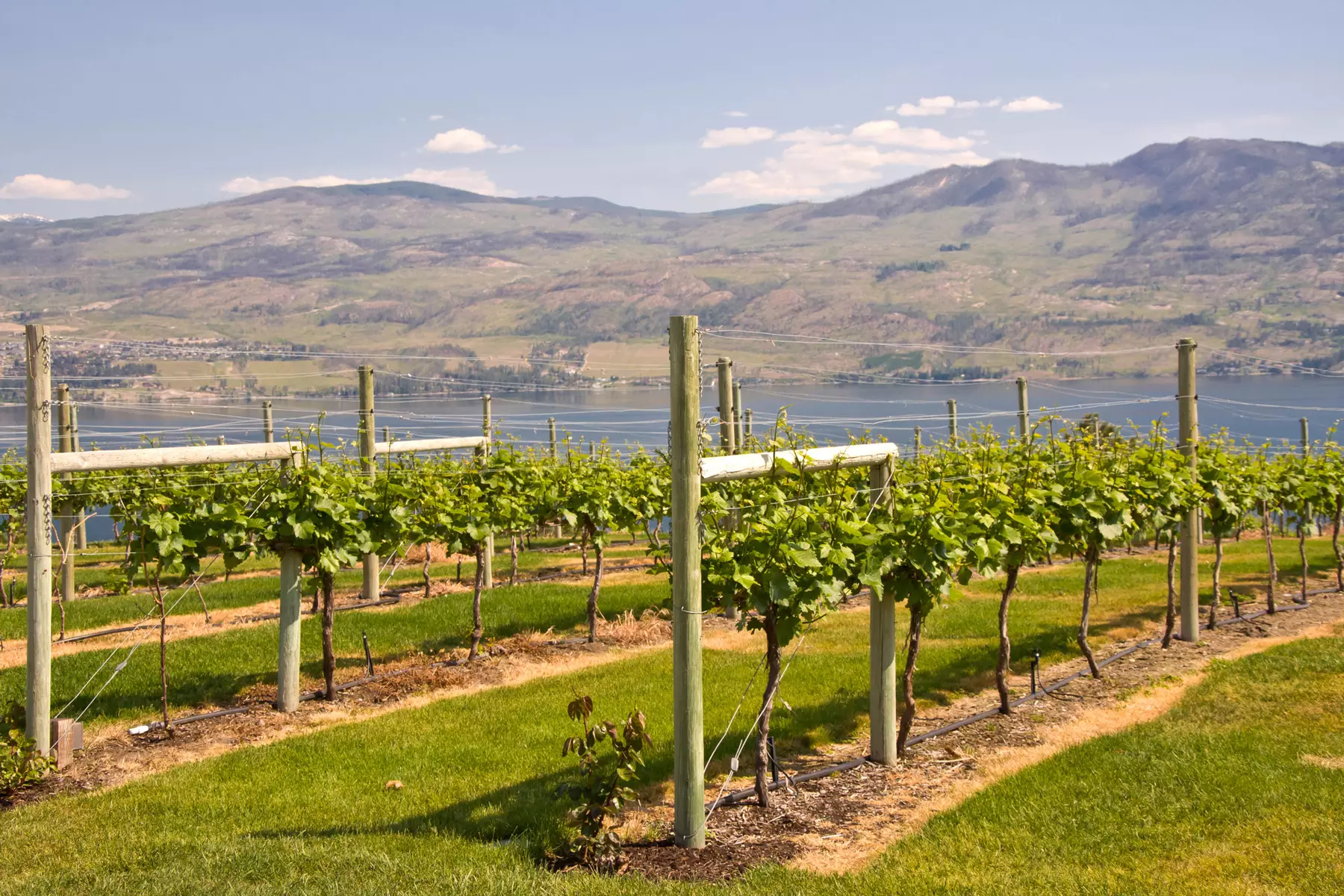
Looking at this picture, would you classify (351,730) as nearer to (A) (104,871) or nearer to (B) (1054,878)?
(A) (104,871)

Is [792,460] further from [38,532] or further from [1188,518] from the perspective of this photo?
[1188,518]

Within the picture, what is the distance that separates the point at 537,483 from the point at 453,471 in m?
1.24

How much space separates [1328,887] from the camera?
5980mm

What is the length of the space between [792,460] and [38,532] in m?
6.45

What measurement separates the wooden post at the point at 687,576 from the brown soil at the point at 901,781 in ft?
1.24

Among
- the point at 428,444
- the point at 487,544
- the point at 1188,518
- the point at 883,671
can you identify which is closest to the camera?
the point at 883,671

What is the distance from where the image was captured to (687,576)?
6809 mm

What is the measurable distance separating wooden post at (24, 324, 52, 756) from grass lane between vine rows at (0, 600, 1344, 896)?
108 centimetres

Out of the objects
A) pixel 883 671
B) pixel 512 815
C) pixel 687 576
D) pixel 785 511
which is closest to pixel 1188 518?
pixel 883 671

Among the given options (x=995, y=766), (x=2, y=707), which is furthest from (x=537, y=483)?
(x=995, y=766)

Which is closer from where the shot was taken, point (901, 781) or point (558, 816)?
point (558, 816)

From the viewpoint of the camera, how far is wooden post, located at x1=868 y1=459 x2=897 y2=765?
8.80m

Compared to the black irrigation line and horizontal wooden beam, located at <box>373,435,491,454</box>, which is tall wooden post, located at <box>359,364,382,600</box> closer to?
horizontal wooden beam, located at <box>373,435,491,454</box>

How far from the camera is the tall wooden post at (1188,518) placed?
44.7ft
